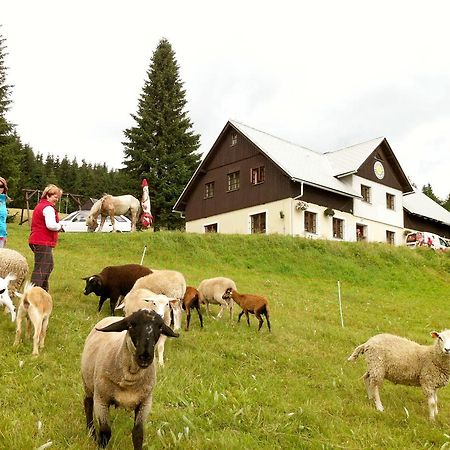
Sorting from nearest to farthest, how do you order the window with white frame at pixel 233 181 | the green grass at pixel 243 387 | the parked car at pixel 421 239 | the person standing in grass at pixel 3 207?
the green grass at pixel 243 387, the person standing in grass at pixel 3 207, the window with white frame at pixel 233 181, the parked car at pixel 421 239

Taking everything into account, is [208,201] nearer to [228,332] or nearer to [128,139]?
[128,139]

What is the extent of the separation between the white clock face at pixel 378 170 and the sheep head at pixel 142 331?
125 feet

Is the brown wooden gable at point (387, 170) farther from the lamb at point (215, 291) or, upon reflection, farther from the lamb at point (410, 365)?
the lamb at point (410, 365)

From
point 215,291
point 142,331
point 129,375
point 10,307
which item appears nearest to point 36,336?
point 10,307

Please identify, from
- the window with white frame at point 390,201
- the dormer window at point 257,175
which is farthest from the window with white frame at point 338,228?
the window with white frame at point 390,201

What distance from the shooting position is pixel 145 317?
5340 millimetres

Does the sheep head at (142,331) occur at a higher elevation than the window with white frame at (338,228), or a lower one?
lower

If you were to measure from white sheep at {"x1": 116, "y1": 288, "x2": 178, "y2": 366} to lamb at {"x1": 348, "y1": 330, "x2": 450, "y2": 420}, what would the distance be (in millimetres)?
3477

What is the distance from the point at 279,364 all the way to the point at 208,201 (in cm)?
3171

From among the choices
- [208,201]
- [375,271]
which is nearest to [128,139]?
[208,201]

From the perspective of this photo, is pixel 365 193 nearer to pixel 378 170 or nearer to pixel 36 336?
pixel 378 170

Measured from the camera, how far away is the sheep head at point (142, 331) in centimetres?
511

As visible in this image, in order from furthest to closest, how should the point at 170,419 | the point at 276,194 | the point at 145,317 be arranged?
1. the point at 276,194
2. the point at 170,419
3. the point at 145,317

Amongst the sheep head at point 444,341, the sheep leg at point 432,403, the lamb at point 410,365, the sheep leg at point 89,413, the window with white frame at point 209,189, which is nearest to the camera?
the sheep leg at point 89,413
